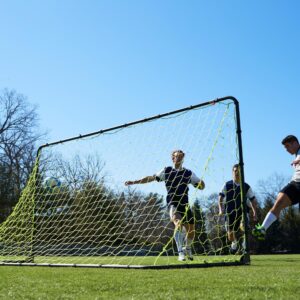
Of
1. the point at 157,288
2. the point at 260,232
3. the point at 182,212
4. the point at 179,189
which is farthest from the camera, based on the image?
the point at 179,189

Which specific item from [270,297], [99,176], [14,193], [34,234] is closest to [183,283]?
[270,297]

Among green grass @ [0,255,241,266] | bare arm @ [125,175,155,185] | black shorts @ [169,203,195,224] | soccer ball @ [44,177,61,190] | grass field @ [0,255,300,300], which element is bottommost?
grass field @ [0,255,300,300]

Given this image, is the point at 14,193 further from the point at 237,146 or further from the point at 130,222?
the point at 237,146

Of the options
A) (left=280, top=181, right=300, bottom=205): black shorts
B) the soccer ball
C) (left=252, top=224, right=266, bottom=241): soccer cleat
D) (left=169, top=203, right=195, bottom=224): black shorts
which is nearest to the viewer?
(left=252, top=224, right=266, bottom=241): soccer cleat

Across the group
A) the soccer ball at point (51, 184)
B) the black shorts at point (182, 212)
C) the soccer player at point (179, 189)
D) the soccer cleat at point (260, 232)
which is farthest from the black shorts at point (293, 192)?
the soccer ball at point (51, 184)

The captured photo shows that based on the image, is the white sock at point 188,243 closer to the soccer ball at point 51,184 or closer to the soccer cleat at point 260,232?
the soccer cleat at point 260,232

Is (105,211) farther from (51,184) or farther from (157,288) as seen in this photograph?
(157,288)

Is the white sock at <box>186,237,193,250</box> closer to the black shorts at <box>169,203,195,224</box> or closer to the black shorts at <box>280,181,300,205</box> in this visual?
the black shorts at <box>169,203,195,224</box>

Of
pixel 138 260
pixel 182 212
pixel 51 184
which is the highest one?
pixel 51 184

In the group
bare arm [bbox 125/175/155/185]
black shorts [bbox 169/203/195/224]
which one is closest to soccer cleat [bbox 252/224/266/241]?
black shorts [bbox 169/203/195/224]

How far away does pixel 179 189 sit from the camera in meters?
7.07

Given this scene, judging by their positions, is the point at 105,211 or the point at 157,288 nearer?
the point at 157,288

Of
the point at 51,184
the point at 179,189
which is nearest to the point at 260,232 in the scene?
the point at 179,189

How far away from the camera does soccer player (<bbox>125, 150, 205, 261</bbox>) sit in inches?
269
